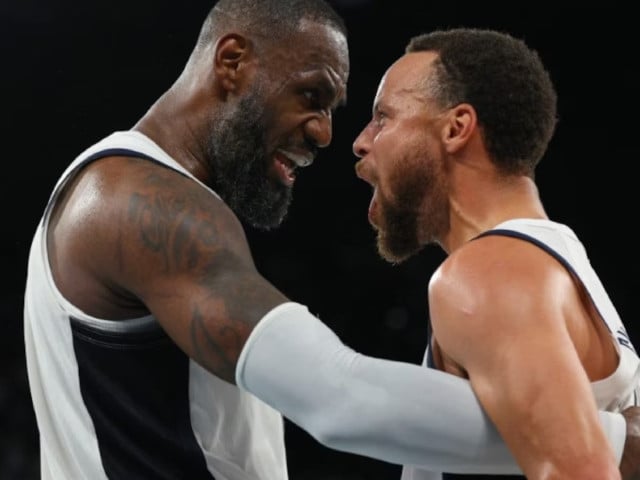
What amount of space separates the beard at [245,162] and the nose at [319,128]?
91mm

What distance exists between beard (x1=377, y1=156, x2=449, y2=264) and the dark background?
116 inches

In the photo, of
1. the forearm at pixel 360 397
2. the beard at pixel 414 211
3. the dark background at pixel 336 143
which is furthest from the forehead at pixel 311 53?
the dark background at pixel 336 143

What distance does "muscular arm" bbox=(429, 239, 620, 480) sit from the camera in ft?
4.10

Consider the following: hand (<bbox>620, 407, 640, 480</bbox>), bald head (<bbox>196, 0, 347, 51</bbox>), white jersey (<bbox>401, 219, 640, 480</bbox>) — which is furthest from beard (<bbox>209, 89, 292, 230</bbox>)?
hand (<bbox>620, 407, 640, 480</bbox>)

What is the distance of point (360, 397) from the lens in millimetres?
1287

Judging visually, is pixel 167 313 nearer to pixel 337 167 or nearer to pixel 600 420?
pixel 600 420

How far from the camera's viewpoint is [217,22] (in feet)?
6.15

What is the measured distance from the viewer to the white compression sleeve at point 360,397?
4.22ft

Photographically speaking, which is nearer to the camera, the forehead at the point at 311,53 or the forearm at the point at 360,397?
the forearm at the point at 360,397

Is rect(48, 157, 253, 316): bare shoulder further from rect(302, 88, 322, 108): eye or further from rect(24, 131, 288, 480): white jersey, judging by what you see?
rect(302, 88, 322, 108): eye

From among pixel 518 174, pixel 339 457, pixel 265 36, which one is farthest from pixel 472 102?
pixel 339 457

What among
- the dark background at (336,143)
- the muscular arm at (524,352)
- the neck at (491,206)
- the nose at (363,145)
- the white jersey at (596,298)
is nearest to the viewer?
the muscular arm at (524,352)

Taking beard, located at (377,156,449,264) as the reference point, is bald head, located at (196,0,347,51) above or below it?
above

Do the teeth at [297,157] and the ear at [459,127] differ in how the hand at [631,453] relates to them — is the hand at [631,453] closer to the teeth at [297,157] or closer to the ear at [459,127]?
the ear at [459,127]
